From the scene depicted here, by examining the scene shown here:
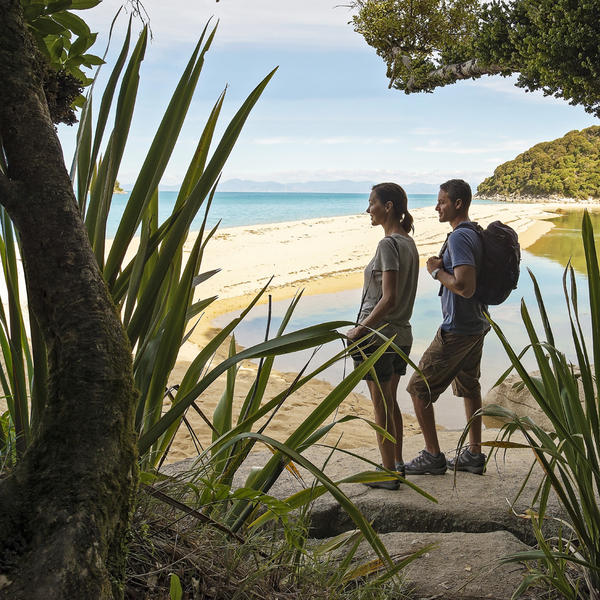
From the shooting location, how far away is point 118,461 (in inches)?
28.3

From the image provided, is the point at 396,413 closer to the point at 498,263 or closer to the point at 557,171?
the point at 498,263

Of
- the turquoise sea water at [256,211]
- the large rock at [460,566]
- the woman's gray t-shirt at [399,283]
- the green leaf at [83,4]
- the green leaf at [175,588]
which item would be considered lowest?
the large rock at [460,566]

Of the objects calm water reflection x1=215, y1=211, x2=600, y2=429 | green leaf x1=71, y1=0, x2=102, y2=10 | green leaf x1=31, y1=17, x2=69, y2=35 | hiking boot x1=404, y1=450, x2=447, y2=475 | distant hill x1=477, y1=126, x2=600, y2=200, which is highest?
distant hill x1=477, y1=126, x2=600, y2=200

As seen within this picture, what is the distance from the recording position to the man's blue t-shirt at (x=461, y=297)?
10.3 ft

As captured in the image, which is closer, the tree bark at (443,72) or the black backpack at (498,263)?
the black backpack at (498,263)

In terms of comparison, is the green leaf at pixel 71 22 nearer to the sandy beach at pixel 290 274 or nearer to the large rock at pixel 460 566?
the large rock at pixel 460 566

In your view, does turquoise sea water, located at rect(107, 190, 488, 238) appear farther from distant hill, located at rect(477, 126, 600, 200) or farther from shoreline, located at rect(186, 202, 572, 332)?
shoreline, located at rect(186, 202, 572, 332)

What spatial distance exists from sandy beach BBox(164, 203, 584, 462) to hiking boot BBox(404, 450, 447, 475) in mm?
788

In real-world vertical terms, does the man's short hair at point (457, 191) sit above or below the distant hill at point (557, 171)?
below

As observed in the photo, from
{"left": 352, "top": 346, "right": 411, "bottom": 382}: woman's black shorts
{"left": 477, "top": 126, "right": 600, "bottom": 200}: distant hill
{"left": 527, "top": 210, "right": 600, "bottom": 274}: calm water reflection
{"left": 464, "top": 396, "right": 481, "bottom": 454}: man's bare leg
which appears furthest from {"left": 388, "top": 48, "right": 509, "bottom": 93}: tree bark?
{"left": 477, "top": 126, "right": 600, "bottom": 200}: distant hill

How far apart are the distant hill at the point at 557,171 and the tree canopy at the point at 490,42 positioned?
148 ft

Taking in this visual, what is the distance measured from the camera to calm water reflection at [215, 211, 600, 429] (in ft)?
22.9

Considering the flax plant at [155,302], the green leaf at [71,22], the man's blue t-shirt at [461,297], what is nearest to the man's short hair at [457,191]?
the man's blue t-shirt at [461,297]

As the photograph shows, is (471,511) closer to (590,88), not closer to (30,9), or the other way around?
(30,9)
